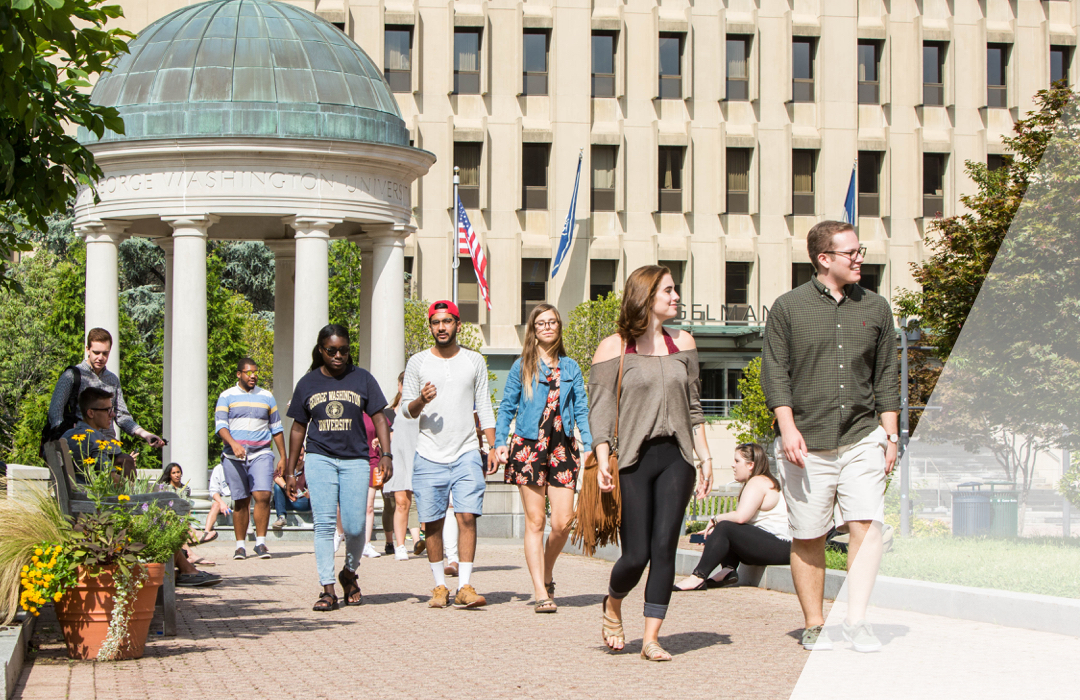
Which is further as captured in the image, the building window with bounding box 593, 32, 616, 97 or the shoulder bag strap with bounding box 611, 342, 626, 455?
the building window with bounding box 593, 32, 616, 97

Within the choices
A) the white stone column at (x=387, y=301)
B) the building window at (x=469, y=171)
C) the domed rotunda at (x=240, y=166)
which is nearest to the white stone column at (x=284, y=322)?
the domed rotunda at (x=240, y=166)

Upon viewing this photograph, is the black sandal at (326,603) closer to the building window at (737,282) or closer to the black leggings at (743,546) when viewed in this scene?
the black leggings at (743,546)

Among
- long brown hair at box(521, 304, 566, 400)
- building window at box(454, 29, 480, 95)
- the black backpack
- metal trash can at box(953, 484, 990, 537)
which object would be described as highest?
building window at box(454, 29, 480, 95)

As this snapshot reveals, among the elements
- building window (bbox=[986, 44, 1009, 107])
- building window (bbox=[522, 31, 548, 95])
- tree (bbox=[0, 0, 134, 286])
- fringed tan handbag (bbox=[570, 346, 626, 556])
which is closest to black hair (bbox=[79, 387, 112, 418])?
tree (bbox=[0, 0, 134, 286])

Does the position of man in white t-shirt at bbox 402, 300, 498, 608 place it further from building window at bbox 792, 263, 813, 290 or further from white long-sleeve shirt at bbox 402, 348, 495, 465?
building window at bbox 792, 263, 813, 290

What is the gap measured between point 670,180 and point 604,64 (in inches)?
169

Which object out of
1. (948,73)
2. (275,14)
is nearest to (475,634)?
(275,14)

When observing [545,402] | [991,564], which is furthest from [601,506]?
[991,564]

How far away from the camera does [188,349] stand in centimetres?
1836

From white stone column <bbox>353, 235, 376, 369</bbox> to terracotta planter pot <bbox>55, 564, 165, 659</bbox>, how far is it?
12320 millimetres

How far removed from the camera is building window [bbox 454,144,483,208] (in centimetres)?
4303

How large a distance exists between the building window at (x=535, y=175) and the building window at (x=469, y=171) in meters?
1.46

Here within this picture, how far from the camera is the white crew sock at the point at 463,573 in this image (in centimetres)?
955

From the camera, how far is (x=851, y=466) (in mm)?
7027
